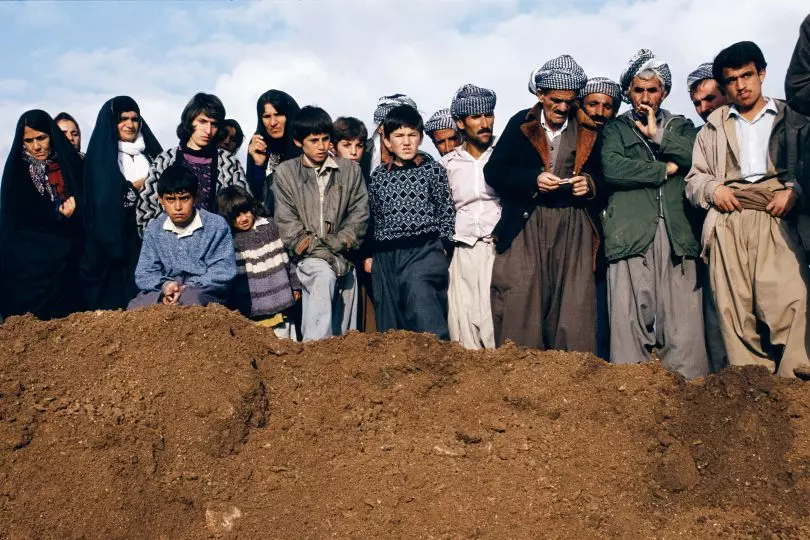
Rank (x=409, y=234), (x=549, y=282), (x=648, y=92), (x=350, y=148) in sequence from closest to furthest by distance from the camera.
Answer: (x=549, y=282) < (x=648, y=92) < (x=409, y=234) < (x=350, y=148)

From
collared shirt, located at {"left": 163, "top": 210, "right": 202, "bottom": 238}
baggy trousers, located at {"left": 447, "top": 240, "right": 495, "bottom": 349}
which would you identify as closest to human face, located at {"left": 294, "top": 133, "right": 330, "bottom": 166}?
collared shirt, located at {"left": 163, "top": 210, "right": 202, "bottom": 238}

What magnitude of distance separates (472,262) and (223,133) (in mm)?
2240

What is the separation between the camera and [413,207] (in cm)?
625

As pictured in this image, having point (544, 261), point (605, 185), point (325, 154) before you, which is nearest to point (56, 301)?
point (325, 154)

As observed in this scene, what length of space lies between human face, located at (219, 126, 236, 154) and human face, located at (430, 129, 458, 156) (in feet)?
5.13

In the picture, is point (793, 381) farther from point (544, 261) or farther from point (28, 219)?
point (28, 219)

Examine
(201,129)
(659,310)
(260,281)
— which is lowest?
(659,310)

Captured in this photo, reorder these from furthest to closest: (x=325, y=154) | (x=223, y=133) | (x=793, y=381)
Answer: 1. (x=223, y=133)
2. (x=325, y=154)
3. (x=793, y=381)

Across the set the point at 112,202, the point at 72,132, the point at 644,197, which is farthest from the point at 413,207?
the point at 72,132

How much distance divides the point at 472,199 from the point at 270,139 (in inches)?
69.0

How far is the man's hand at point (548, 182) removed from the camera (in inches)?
228

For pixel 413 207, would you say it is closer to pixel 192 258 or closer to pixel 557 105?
pixel 557 105

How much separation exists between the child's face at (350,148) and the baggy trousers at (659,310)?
2309mm

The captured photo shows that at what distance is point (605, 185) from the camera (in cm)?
593
